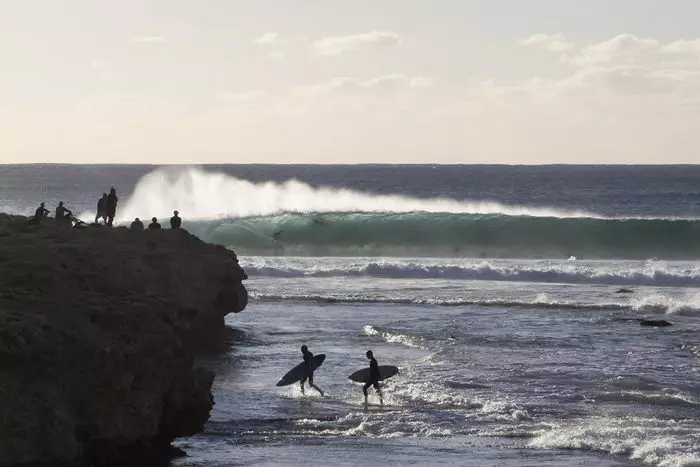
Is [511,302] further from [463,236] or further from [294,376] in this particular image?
[463,236]

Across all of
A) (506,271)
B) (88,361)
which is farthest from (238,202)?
(88,361)

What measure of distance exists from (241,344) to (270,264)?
23.1 metres

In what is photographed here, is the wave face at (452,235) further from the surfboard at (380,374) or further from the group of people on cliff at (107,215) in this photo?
the surfboard at (380,374)

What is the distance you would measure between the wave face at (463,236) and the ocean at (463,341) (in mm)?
151

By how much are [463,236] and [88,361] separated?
5036 cm

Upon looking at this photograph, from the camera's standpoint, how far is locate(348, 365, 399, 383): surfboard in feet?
72.2

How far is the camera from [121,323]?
1691 centimetres

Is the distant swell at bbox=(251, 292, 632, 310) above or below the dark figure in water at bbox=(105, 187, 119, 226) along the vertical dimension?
below

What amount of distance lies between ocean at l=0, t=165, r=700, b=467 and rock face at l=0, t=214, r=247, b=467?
1107 mm

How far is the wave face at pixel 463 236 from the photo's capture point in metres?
61.1

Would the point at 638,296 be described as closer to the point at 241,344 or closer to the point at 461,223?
the point at 241,344

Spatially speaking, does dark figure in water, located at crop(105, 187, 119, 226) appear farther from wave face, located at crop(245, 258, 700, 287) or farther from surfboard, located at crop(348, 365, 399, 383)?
wave face, located at crop(245, 258, 700, 287)

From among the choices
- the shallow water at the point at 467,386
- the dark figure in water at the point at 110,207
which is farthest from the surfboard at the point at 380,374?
the dark figure in water at the point at 110,207

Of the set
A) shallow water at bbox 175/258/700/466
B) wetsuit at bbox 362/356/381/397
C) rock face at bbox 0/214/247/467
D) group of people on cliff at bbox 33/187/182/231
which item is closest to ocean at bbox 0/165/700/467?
shallow water at bbox 175/258/700/466
